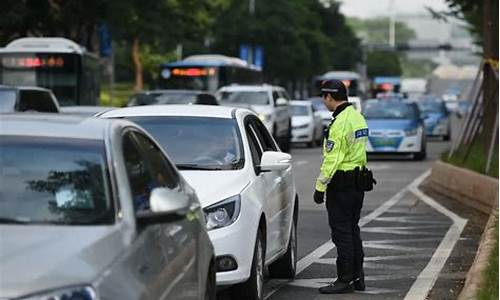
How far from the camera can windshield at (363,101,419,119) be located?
3359 cm

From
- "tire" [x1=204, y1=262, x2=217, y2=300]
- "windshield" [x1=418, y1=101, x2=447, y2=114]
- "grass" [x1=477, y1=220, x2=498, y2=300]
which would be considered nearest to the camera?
"tire" [x1=204, y1=262, x2=217, y2=300]

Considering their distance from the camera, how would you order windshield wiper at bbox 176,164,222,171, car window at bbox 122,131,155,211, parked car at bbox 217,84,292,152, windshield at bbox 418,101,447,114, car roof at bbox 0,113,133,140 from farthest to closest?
windshield at bbox 418,101,447,114, parked car at bbox 217,84,292,152, windshield wiper at bbox 176,164,222,171, car roof at bbox 0,113,133,140, car window at bbox 122,131,155,211

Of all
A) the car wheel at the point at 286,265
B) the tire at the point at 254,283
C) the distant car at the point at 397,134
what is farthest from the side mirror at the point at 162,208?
the distant car at the point at 397,134

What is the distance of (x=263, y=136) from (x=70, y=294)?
6.49 metres

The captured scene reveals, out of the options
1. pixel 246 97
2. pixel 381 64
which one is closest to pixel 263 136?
pixel 246 97

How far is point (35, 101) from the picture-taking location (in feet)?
70.3

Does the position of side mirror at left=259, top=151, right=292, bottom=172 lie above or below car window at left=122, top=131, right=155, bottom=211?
below

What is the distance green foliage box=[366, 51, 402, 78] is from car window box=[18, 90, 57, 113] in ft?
470

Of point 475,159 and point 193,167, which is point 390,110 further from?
point 193,167

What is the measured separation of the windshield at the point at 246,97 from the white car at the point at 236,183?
942 inches

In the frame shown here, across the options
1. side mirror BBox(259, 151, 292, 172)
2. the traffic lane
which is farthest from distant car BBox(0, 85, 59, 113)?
side mirror BBox(259, 151, 292, 172)

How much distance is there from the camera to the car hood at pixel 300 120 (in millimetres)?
41750

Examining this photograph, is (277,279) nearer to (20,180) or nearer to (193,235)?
(193,235)

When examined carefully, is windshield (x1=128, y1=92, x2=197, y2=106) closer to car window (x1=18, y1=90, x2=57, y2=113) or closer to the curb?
car window (x1=18, y1=90, x2=57, y2=113)
